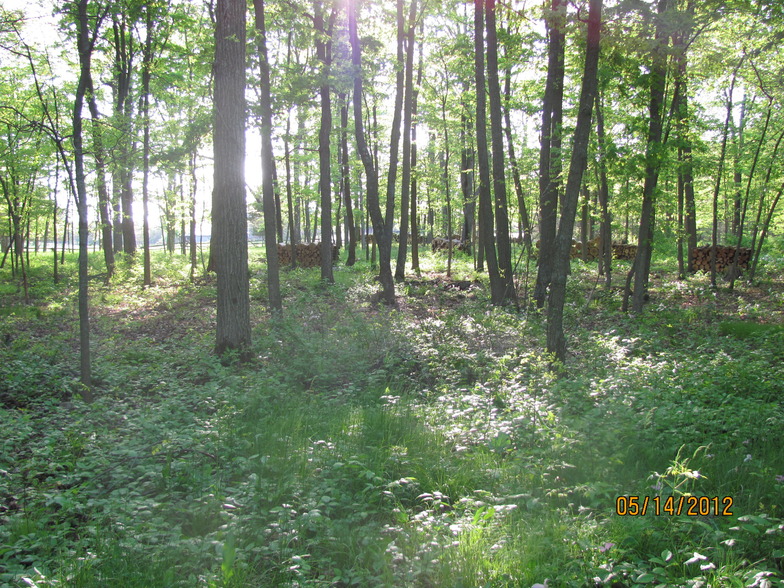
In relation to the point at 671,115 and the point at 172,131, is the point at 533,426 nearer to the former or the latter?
the point at 671,115

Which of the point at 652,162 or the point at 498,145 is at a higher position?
the point at 498,145

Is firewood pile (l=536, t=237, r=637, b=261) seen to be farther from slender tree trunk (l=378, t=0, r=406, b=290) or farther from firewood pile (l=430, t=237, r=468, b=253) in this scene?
slender tree trunk (l=378, t=0, r=406, b=290)

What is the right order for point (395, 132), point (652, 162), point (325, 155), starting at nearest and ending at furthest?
1. point (652, 162)
2. point (395, 132)
3. point (325, 155)

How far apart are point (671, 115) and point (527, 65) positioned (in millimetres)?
5002

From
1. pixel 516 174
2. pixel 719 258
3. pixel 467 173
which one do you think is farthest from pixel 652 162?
pixel 467 173

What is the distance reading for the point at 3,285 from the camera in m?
17.8

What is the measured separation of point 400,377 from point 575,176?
400cm

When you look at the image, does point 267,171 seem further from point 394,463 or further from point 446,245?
point 446,245

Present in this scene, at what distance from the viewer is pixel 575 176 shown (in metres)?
7.29

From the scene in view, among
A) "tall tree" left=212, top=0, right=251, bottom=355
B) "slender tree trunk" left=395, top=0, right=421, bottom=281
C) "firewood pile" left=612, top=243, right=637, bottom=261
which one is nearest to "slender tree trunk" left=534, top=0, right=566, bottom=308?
"slender tree trunk" left=395, top=0, right=421, bottom=281

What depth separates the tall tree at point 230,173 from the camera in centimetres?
793

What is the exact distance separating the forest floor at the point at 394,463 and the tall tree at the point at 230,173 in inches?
28.8

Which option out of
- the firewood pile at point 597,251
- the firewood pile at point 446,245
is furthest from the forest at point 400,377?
the firewood pile at point 446,245

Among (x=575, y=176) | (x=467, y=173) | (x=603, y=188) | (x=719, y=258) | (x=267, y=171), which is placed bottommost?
(x=719, y=258)
